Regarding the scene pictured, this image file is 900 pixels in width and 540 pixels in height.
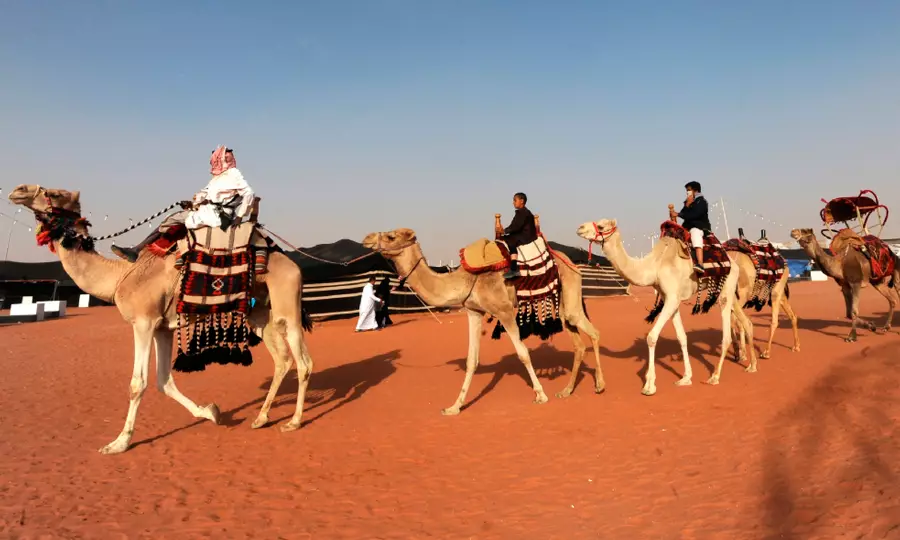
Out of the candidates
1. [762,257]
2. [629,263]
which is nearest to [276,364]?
[629,263]

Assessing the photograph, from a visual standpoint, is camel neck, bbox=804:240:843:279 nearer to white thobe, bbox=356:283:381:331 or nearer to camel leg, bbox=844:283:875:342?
camel leg, bbox=844:283:875:342

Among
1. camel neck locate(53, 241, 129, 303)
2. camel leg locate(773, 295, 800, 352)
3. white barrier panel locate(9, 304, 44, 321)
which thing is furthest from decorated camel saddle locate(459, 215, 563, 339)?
white barrier panel locate(9, 304, 44, 321)

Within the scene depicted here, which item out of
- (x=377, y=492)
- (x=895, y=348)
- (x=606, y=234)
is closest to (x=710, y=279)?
(x=606, y=234)

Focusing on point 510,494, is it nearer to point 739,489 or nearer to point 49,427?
point 739,489

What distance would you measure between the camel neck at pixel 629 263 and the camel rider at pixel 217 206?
515 cm

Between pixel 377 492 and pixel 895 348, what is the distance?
10.4m

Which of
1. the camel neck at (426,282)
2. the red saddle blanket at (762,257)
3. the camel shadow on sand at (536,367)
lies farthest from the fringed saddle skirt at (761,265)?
the camel neck at (426,282)

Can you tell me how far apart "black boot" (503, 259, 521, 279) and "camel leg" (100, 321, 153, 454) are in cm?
461

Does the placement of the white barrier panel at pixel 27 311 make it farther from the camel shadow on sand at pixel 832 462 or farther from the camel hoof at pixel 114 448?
the camel shadow on sand at pixel 832 462

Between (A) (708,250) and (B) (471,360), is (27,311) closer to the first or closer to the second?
(B) (471,360)

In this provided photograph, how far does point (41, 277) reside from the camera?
1396 inches

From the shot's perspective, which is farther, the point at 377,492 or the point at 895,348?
the point at 895,348

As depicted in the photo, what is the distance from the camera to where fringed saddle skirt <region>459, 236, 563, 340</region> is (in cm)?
790

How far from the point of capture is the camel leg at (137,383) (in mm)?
6168
